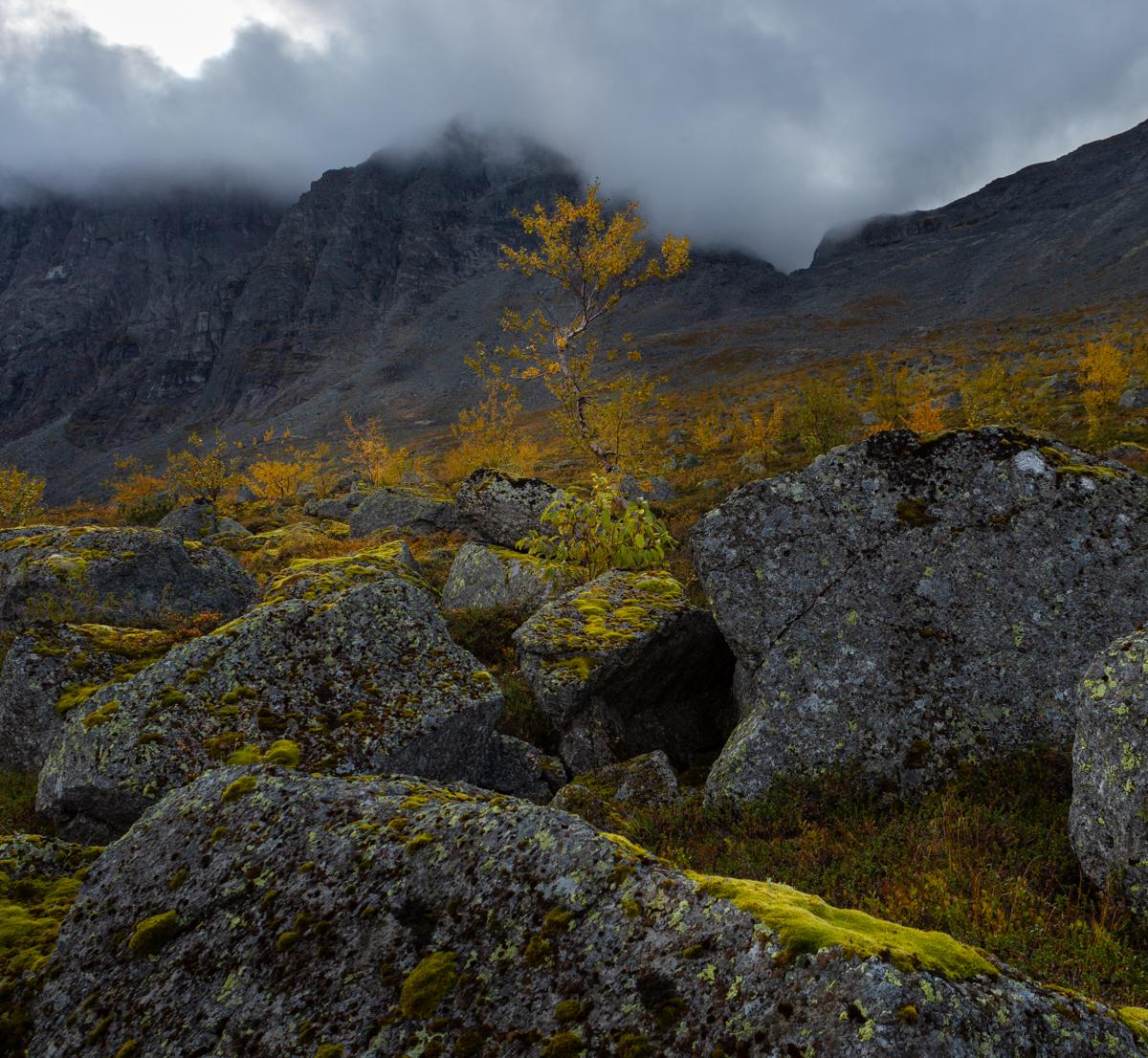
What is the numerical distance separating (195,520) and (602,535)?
28.4m

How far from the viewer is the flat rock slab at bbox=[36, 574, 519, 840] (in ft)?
22.8

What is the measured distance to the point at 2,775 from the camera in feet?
29.7

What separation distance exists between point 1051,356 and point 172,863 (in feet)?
289

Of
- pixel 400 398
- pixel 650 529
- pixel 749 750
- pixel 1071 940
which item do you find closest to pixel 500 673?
pixel 650 529

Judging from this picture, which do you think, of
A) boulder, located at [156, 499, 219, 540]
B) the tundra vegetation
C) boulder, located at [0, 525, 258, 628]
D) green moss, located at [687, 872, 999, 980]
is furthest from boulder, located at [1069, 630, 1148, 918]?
boulder, located at [156, 499, 219, 540]

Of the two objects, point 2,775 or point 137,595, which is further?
point 137,595

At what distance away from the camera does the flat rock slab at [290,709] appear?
696cm

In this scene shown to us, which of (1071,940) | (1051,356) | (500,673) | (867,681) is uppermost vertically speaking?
(1051,356)

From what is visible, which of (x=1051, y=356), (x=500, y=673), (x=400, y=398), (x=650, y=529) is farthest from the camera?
(x=400, y=398)

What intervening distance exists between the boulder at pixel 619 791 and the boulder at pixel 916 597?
0.71m

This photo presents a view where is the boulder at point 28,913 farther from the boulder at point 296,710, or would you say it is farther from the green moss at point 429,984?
the green moss at point 429,984

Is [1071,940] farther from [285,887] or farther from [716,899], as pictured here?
[285,887]

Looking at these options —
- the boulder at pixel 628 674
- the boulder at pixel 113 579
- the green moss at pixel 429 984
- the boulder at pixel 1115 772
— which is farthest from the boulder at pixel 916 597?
the boulder at pixel 113 579

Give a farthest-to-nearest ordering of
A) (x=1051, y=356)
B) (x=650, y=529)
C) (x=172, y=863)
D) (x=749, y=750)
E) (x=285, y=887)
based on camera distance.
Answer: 1. (x=1051, y=356)
2. (x=650, y=529)
3. (x=749, y=750)
4. (x=172, y=863)
5. (x=285, y=887)
